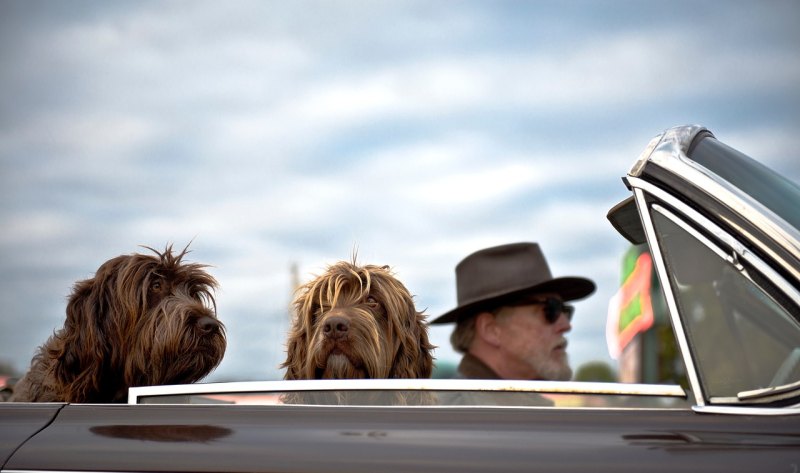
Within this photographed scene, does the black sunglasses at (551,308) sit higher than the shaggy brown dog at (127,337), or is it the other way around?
the black sunglasses at (551,308)

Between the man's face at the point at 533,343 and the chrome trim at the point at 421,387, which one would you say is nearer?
the chrome trim at the point at 421,387

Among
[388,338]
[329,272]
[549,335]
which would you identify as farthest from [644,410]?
[549,335]

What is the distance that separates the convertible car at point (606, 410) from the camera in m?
1.86

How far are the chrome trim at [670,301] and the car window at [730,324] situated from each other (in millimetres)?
12

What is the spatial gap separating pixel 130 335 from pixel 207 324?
26 cm

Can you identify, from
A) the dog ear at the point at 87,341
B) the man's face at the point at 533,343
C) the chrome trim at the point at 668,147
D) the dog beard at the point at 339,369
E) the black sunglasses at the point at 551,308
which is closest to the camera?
the chrome trim at the point at 668,147

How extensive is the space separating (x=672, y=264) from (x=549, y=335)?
10.7 feet

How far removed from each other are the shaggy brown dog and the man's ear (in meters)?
2.56

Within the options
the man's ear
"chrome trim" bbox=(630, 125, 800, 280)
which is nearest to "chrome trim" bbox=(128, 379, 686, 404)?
"chrome trim" bbox=(630, 125, 800, 280)

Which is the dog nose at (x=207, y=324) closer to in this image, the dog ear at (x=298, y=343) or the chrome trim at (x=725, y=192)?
the dog ear at (x=298, y=343)

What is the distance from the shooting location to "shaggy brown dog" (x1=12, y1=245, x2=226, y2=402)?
2719 mm

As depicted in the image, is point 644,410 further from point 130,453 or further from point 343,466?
point 130,453

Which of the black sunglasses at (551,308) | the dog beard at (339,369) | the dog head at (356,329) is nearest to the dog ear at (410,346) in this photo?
the dog head at (356,329)

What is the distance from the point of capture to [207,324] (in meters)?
2.83
